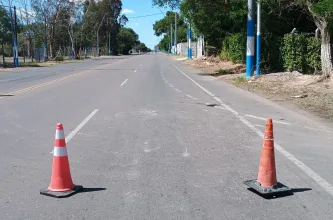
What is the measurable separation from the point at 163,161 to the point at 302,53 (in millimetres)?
15455

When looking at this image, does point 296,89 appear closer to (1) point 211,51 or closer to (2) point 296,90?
(2) point 296,90

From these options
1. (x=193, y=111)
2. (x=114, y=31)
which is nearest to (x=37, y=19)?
(x=114, y=31)

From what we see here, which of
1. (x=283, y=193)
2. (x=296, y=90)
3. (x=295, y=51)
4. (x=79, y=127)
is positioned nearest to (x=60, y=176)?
(x=283, y=193)

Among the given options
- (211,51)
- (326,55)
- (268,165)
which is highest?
(211,51)

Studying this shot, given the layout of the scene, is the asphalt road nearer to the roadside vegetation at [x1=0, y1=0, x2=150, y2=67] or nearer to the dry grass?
the dry grass

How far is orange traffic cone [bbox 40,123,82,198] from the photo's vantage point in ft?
15.9

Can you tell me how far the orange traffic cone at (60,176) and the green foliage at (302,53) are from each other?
16.2m

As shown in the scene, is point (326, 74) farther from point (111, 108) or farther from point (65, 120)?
point (65, 120)

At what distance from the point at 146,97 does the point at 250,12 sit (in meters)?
9.16

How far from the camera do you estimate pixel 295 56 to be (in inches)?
797

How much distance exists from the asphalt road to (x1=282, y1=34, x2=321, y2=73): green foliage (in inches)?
311

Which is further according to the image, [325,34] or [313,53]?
[313,53]

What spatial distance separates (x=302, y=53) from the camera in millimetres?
19625

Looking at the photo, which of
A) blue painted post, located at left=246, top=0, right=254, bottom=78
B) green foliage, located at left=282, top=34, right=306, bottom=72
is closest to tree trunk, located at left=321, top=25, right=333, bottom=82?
green foliage, located at left=282, top=34, right=306, bottom=72
